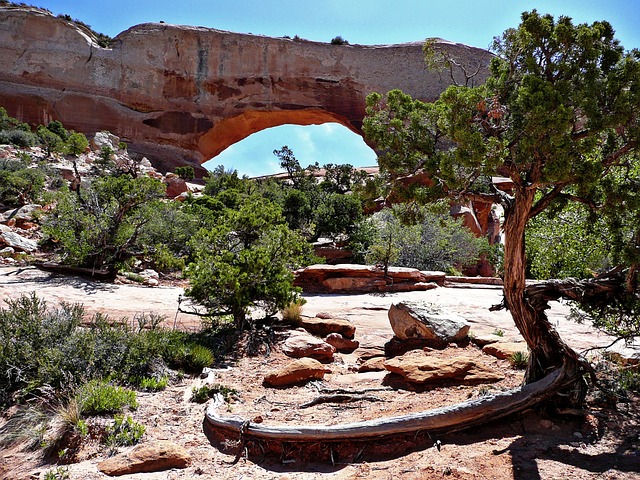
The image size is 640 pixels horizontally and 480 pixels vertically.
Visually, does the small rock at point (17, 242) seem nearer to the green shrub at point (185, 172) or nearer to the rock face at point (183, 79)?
the green shrub at point (185, 172)

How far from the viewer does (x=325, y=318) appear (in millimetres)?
9570

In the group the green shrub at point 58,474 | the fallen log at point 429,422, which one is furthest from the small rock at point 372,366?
the green shrub at point 58,474

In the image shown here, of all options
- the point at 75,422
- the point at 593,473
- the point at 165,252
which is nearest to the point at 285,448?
the point at 75,422

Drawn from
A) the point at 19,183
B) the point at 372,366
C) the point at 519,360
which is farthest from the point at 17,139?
the point at 519,360

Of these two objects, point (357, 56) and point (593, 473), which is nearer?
point (593, 473)

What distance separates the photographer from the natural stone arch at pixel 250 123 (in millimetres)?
33969

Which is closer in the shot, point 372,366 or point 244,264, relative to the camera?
point 372,366

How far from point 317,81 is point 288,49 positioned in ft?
10.1

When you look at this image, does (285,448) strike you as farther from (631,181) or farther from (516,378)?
(631,181)

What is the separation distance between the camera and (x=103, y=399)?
5016 millimetres

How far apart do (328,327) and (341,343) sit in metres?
0.61

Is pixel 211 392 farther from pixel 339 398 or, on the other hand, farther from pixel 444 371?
pixel 444 371

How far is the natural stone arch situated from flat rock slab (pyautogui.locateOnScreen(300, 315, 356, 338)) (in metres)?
27.1

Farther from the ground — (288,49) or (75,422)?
(288,49)
